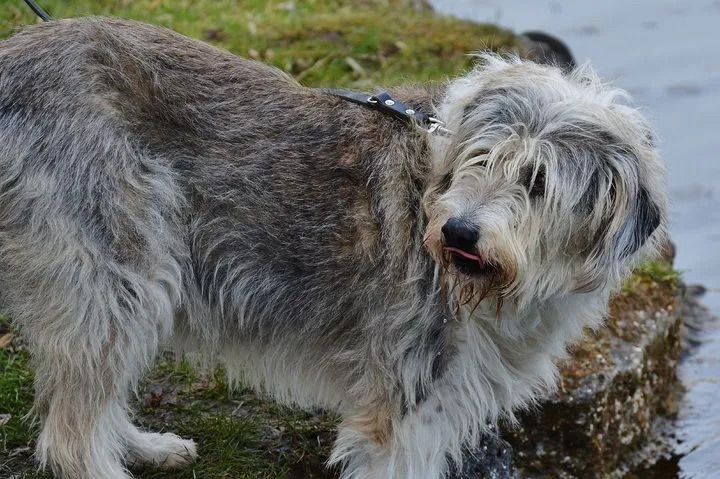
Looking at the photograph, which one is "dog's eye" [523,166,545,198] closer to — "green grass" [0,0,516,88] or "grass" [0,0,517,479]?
"grass" [0,0,517,479]

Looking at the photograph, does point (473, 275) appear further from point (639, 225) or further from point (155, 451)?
point (155, 451)

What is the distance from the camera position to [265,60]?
8602mm

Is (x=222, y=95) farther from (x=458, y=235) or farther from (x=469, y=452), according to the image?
(x=469, y=452)

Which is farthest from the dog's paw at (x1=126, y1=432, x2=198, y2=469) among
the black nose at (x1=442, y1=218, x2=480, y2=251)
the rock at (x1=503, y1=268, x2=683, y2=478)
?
the black nose at (x1=442, y1=218, x2=480, y2=251)

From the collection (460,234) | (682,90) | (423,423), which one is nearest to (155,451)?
(423,423)

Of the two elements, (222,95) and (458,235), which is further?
(222,95)

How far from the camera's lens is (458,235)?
4.09m

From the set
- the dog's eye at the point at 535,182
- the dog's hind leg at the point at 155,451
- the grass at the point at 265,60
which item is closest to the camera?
the dog's eye at the point at 535,182

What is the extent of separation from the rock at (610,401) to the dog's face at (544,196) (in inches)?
64.3

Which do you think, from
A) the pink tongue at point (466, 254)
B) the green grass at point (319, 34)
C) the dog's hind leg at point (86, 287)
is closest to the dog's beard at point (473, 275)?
the pink tongue at point (466, 254)

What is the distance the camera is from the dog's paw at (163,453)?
524 centimetres

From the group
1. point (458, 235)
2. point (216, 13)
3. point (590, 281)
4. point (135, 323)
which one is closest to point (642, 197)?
point (590, 281)

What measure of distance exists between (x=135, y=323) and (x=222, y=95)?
3.16 feet

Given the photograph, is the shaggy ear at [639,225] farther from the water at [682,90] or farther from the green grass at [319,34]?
the green grass at [319,34]
